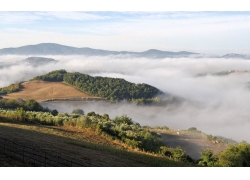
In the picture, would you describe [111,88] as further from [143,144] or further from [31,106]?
[143,144]

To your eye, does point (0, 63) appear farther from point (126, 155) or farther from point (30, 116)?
point (126, 155)

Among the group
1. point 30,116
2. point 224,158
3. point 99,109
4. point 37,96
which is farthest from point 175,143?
point 99,109

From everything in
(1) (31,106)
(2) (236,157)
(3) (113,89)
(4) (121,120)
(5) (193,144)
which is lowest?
(5) (193,144)

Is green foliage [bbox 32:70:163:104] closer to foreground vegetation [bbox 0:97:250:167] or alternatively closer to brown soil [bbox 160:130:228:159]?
brown soil [bbox 160:130:228:159]

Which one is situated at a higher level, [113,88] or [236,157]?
[113,88]

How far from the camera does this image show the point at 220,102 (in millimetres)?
191375

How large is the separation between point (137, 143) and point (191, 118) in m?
108

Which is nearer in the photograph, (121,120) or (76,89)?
(121,120)

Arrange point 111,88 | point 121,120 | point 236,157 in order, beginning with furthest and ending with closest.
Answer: point 111,88 → point 121,120 → point 236,157

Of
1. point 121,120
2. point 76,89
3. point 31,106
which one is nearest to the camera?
point 121,120

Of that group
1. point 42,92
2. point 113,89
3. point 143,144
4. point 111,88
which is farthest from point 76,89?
point 143,144

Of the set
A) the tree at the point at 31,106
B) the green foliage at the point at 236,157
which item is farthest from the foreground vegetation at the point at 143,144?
the tree at the point at 31,106

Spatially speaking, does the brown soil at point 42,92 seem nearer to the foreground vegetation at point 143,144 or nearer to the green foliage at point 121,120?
the green foliage at point 121,120

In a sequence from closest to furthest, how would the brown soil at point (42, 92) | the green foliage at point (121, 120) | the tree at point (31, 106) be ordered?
1. the green foliage at point (121, 120)
2. the tree at point (31, 106)
3. the brown soil at point (42, 92)
